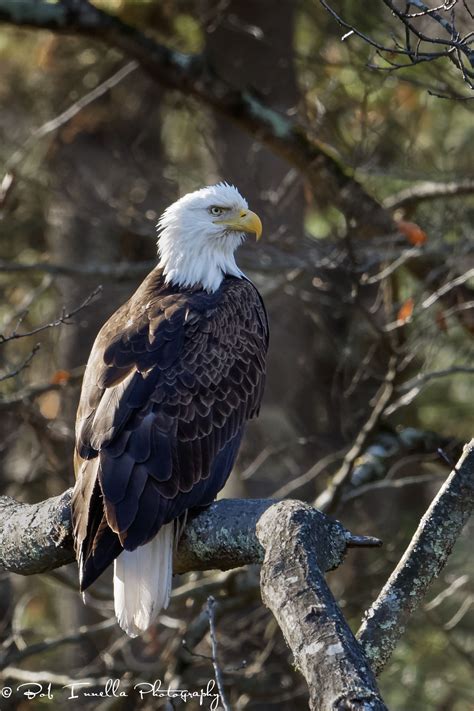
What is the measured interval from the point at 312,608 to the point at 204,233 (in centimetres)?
325

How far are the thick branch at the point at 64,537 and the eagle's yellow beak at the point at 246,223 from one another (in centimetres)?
178

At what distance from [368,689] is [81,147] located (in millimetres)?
7851

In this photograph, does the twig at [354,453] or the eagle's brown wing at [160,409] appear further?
the twig at [354,453]

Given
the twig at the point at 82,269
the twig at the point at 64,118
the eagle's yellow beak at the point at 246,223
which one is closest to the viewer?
the eagle's yellow beak at the point at 246,223

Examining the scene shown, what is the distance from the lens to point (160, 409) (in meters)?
4.58

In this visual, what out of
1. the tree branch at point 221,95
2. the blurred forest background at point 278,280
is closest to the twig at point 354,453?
the blurred forest background at point 278,280

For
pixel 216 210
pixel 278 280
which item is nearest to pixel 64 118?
pixel 278 280

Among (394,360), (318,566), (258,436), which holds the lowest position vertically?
A: (258,436)

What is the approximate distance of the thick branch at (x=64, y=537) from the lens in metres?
3.79

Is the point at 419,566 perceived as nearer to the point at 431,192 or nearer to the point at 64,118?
the point at 431,192

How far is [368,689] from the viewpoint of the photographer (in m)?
2.37

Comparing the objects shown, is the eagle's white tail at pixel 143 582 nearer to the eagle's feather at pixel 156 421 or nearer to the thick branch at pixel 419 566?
the eagle's feather at pixel 156 421

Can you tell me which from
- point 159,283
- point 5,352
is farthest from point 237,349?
point 5,352

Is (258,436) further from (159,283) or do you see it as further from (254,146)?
(159,283)
